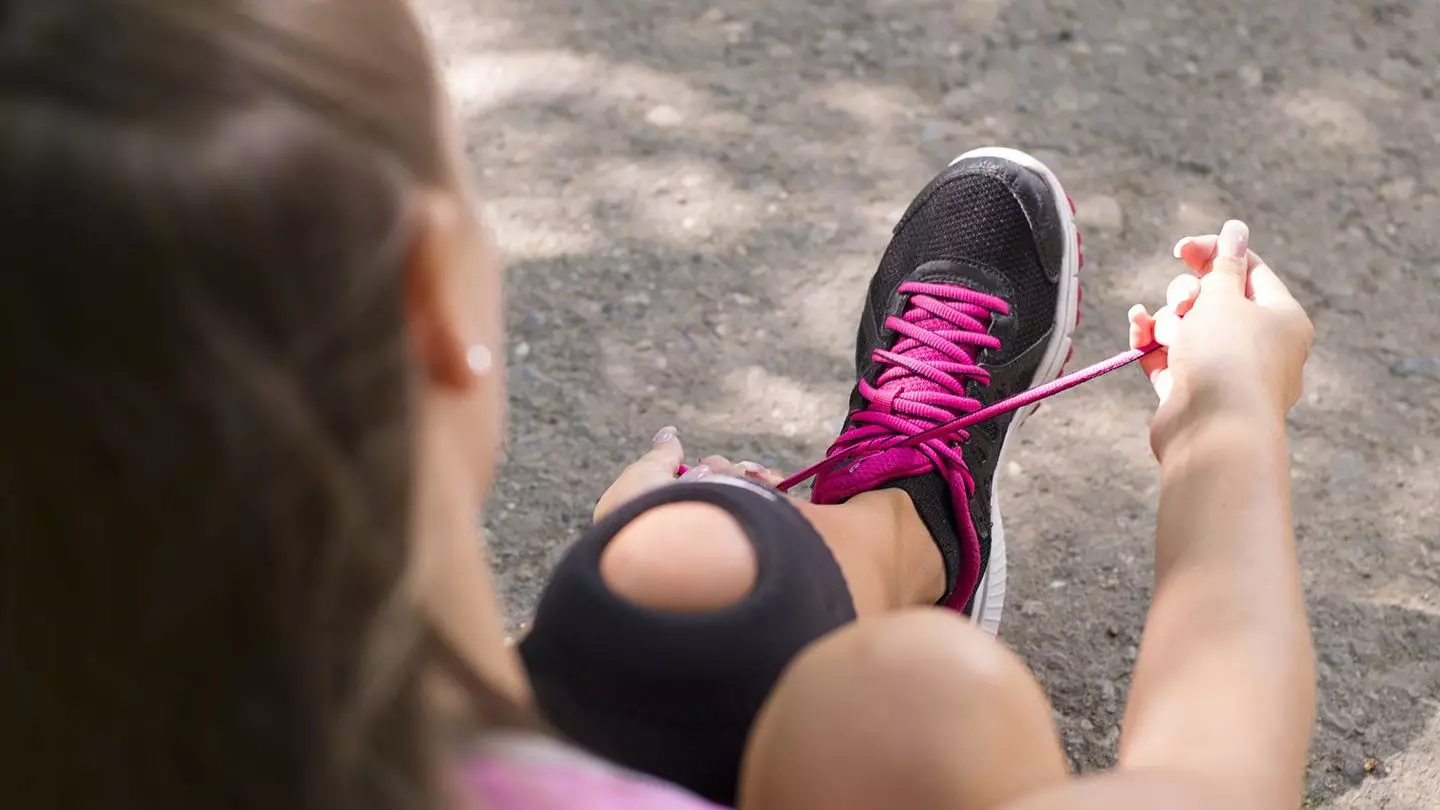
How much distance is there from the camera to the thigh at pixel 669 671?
0.87 meters

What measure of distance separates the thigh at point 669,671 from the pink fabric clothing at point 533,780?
25 cm

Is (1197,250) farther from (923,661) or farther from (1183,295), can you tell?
(923,661)

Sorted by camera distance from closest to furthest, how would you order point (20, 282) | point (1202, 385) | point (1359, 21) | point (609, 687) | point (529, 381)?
1. point (20, 282)
2. point (609, 687)
3. point (1202, 385)
4. point (529, 381)
5. point (1359, 21)

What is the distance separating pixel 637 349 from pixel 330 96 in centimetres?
111

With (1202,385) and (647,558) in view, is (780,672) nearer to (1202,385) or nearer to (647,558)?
(647,558)

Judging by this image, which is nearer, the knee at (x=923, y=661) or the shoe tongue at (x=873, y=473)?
the knee at (x=923, y=661)

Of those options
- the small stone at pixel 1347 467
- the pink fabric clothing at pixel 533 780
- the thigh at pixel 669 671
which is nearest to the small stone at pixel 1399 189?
the small stone at pixel 1347 467

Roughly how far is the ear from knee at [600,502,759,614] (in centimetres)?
39

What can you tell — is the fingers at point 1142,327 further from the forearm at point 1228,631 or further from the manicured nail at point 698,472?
the manicured nail at point 698,472

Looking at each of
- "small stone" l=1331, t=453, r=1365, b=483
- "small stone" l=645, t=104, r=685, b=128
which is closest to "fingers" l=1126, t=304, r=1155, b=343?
"small stone" l=1331, t=453, r=1365, b=483

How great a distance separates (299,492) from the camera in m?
0.46

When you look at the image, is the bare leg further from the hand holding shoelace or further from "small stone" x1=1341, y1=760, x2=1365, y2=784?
"small stone" x1=1341, y1=760, x2=1365, y2=784

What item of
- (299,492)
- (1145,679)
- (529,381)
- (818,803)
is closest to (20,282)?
(299,492)

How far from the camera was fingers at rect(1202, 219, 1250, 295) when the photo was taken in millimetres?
1223
